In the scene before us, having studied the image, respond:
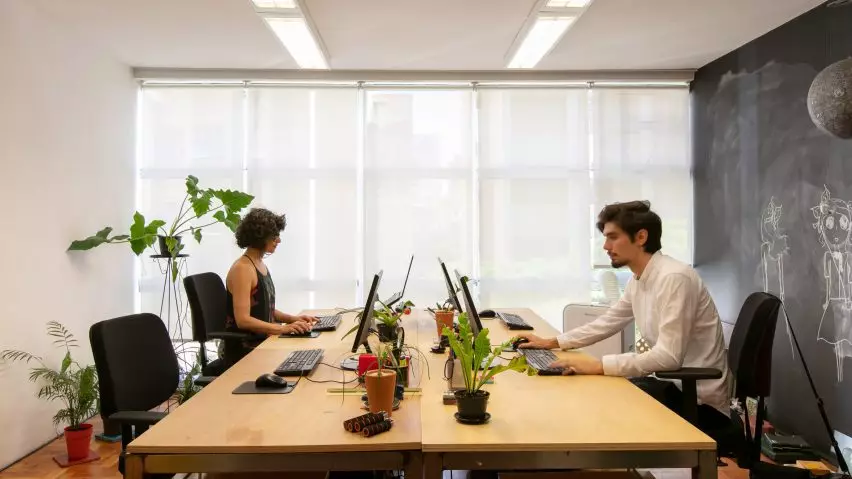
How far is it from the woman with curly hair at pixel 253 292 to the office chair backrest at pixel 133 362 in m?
0.82

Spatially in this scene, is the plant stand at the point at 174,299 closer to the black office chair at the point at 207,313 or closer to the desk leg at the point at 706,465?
the black office chair at the point at 207,313

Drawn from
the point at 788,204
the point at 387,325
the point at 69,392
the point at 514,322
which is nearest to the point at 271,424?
the point at 387,325

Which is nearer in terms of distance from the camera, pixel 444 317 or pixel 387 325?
pixel 387 325

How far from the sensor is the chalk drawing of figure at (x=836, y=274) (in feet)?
11.8

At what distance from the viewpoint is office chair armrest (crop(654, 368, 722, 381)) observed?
7.75 ft

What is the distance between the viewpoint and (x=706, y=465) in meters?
1.71

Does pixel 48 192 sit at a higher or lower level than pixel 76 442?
higher

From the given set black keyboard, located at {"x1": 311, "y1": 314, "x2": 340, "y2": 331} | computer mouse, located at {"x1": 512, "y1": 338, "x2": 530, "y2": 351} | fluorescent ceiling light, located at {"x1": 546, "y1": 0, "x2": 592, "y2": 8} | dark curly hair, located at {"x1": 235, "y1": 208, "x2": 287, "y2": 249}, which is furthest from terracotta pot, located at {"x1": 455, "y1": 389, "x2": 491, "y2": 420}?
fluorescent ceiling light, located at {"x1": 546, "y1": 0, "x2": 592, "y2": 8}

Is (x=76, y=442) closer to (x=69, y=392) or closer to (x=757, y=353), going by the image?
(x=69, y=392)

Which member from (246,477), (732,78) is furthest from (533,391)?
(732,78)

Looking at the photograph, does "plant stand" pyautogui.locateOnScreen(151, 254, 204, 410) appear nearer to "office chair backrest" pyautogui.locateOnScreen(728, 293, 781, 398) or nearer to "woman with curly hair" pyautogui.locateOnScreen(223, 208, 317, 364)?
"woman with curly hair" pyautogui.locateOnScreen(223, 208, 317, 364)

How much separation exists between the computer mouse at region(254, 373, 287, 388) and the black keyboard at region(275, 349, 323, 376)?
0.20 meters

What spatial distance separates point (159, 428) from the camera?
1837 millimetres

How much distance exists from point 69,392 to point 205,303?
1005 mm
